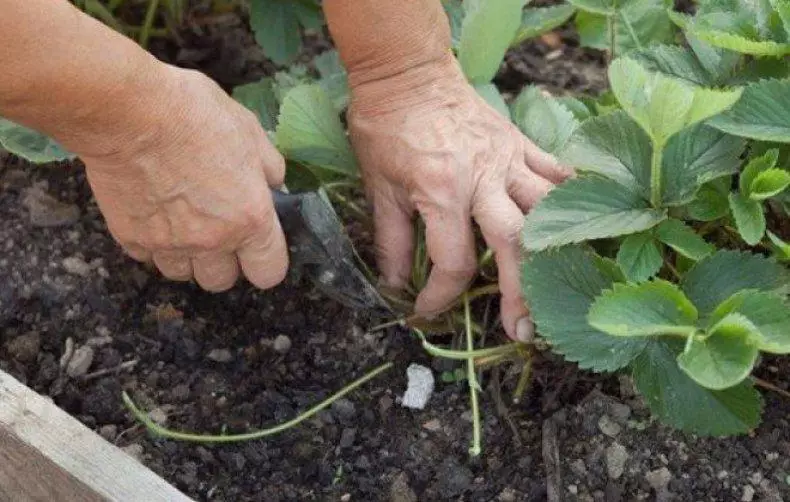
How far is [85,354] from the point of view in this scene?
4.94ft

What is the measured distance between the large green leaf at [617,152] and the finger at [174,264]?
0.46 metres

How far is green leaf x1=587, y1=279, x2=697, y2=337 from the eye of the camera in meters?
Result: 1.02

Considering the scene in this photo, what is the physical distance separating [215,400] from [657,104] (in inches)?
27.5

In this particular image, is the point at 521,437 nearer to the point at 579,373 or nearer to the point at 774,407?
the point at 579,373

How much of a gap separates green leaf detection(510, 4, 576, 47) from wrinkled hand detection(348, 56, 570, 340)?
0.16 metres

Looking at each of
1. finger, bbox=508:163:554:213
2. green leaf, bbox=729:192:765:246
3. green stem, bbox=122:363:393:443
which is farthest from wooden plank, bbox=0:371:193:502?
green leaf, bbox=729:192:765:246

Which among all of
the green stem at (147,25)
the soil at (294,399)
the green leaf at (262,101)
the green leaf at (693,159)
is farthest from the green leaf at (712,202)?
the green stem at (147,25)

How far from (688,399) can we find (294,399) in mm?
515

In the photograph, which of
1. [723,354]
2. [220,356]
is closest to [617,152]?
[723,354]

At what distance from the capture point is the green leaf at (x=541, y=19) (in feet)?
5.12

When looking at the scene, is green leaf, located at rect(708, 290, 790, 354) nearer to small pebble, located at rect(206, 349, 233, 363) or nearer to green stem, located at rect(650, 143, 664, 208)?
green stem, located at rect(650, 143, 664, 208)

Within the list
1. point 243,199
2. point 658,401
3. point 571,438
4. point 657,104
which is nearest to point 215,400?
point 243,199

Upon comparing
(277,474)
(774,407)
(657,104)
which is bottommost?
(277,474)

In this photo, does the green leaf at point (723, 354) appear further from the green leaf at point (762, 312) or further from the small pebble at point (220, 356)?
the small pebble at point (220, 356)
